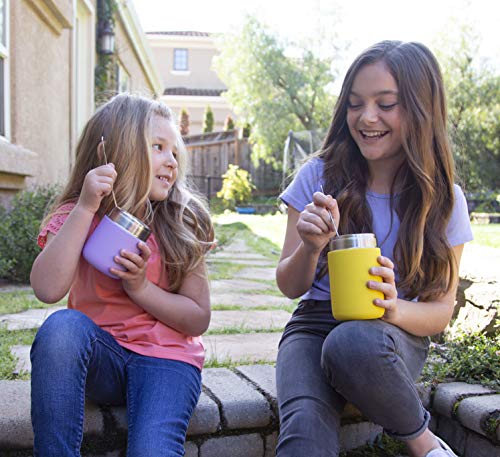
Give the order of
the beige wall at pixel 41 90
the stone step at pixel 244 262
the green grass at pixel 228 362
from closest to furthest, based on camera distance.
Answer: the green grass at pixel 228 362 < the beige wall at pixel 41 90 < the stone step at pixel 244 262

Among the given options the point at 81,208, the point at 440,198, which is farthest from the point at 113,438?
the point at 440,198

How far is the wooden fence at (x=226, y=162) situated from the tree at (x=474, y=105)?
17.2 feet

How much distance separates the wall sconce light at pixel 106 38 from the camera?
699 cm

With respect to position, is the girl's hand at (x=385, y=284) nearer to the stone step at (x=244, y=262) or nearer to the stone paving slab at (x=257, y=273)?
the stone paving slab at (x=257, y=273)

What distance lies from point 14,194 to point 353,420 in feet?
11.3

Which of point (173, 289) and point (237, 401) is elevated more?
point (173, 289)

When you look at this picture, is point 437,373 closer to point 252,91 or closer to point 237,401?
point 237,401

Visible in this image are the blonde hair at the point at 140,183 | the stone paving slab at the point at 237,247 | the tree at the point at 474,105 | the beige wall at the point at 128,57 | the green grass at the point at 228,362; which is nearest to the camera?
the blonde hair at the point at 140,183

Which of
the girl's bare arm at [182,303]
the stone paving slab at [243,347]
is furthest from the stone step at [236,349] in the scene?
the girl's bare arm at [182,303]

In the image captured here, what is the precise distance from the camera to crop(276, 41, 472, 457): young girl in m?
1.40

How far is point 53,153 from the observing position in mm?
5340

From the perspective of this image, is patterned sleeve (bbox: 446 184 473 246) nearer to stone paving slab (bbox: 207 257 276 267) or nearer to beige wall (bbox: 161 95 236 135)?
stone paving slab (bbox: 207 257 276 267)

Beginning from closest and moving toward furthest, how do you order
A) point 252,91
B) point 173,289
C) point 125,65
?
1. point 173,289
2. point 125,65
3. point 252,91

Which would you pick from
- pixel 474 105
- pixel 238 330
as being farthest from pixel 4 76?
pixel 474 105
